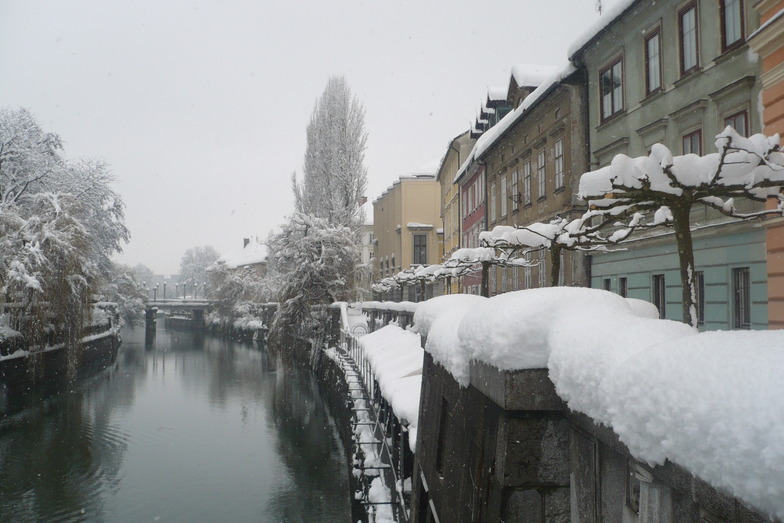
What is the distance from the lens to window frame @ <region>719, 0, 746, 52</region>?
440 inches

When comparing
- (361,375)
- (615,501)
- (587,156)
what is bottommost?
(361,375)

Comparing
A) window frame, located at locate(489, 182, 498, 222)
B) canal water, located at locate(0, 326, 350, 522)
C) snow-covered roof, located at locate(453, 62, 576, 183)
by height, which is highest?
snow-covered roof, located at locate(453, 62, 576, 183)

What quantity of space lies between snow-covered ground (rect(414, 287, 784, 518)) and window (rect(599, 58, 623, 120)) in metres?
13.9

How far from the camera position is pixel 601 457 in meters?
2.84

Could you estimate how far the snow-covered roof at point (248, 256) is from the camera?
4242 inches

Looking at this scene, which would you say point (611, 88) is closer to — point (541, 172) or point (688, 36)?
point (688, 36)

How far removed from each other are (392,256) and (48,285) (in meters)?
33.1

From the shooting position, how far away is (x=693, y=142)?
1280 cm

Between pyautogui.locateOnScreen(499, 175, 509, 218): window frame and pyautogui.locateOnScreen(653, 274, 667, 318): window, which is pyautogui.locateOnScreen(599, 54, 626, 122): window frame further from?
pyautogui.locateOnScreen(499, 175, 509, 218): window frame

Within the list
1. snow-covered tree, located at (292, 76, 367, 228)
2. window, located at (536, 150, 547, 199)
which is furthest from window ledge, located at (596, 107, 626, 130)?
snow-covered tree, located at (292, 76, 367, 228)

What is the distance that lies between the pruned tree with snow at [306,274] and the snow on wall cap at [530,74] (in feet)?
52.3

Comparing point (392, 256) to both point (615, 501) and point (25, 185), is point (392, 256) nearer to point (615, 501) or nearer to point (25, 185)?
point (25, 185)

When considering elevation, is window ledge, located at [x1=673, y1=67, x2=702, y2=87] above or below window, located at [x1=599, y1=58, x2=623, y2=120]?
below

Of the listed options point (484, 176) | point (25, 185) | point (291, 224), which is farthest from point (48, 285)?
point (484, 176)
